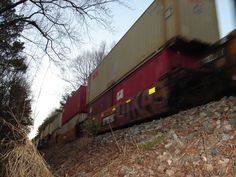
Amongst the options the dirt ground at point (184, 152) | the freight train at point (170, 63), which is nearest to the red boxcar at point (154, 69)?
the freight train at point (170, 63)

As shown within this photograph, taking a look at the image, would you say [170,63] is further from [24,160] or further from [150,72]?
[24,160]

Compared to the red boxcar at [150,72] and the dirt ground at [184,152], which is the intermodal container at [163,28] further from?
the dirt ground at [184,152]

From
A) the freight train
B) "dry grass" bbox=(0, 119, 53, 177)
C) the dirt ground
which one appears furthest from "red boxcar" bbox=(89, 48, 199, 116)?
"dry grass" bbox=(0, 119, 53, 177)

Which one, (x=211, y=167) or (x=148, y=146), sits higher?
(x=148, y=146)

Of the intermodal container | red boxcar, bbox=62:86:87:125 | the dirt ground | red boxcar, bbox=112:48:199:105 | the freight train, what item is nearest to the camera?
the dirt ground

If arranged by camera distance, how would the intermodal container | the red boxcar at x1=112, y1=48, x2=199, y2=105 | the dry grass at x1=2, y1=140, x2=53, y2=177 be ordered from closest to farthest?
the dry grass at x1=2, y1=140, x2=53, y2=177, the red boxcar at x1=112, y1=48, x2=199, y2=105, the intermodal container

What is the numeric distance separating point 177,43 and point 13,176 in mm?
6654

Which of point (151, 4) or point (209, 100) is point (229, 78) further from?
point (151, 4)

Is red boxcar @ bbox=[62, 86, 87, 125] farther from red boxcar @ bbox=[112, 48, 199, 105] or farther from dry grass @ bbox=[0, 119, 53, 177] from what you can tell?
dry grass @ bbox=[0, 119, 53, 177]

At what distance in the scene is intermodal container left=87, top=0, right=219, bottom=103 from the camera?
30.6 ft

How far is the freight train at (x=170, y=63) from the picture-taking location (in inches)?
319

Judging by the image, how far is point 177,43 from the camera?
904 centimetres

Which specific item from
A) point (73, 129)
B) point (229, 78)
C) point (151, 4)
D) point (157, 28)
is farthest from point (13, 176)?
point (73, 129)

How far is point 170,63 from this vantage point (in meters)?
9.15
